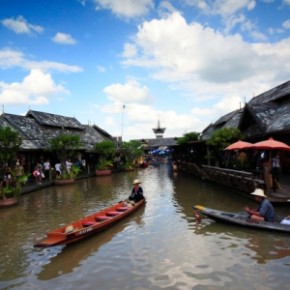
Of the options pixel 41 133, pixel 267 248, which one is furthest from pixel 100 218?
pixel 41 133

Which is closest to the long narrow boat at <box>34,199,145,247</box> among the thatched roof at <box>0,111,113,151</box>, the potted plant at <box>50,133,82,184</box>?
the potted plant at <box>50,133,82,184</box>

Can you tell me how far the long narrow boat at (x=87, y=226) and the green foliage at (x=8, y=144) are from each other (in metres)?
7.07

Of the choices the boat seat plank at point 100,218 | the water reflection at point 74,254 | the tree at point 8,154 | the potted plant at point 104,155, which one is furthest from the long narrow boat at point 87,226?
the potted plant at point 104,155

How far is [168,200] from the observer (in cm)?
1645

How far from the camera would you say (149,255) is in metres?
8.62

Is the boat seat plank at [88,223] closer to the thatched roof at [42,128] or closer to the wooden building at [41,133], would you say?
the wooden building at [41,133]

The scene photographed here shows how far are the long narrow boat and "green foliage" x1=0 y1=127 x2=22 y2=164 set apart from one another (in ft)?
23.2

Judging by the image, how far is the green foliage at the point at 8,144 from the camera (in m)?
16.5

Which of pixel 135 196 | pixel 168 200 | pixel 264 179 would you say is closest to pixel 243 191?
pixel 264 179

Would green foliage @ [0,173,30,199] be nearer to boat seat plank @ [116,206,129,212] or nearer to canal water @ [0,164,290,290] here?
canal water @ [0,164,290,290]

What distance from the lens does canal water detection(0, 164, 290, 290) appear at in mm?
7094

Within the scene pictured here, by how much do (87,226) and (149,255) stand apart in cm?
279

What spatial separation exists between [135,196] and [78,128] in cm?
2273

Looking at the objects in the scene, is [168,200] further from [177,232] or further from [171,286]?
[171,286]
